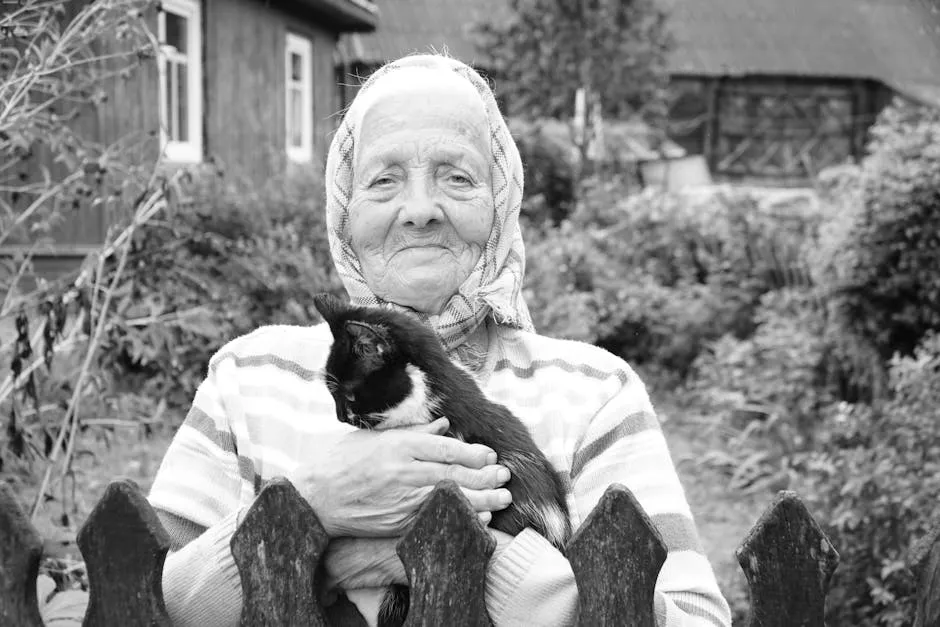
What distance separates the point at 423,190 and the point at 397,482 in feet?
2.25

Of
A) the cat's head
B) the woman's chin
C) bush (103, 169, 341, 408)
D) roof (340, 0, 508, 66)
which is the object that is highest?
roof (340, 0, 508, 66)

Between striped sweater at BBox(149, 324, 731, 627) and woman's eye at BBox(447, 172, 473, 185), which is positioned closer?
striped sweater at BBox(149, 324, 731, 627)

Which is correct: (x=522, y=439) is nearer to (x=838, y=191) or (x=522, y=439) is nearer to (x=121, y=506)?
(x=121, y=506)

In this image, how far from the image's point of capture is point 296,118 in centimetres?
1808

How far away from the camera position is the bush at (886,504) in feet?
16.1

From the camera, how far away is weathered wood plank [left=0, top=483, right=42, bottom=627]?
6.26ft

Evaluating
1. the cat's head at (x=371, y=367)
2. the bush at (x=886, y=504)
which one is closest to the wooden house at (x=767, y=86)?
the bush at (x=886, y=504)

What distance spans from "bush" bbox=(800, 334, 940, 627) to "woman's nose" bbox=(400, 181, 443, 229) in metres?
3.37

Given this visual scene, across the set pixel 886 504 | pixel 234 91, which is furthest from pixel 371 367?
pixel 234 91

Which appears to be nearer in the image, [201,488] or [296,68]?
[201,488]

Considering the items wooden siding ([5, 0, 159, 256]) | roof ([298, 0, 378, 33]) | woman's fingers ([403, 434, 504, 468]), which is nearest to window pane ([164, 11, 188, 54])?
wooden siding ([5, 0, 159, 256])

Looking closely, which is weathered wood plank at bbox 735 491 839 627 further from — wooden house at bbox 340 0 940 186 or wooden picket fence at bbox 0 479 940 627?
wooden house at bbox 340 0 940 186

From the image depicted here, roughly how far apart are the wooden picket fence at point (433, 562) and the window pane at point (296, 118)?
16.3 meters

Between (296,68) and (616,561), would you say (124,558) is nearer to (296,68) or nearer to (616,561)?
(616,561)
